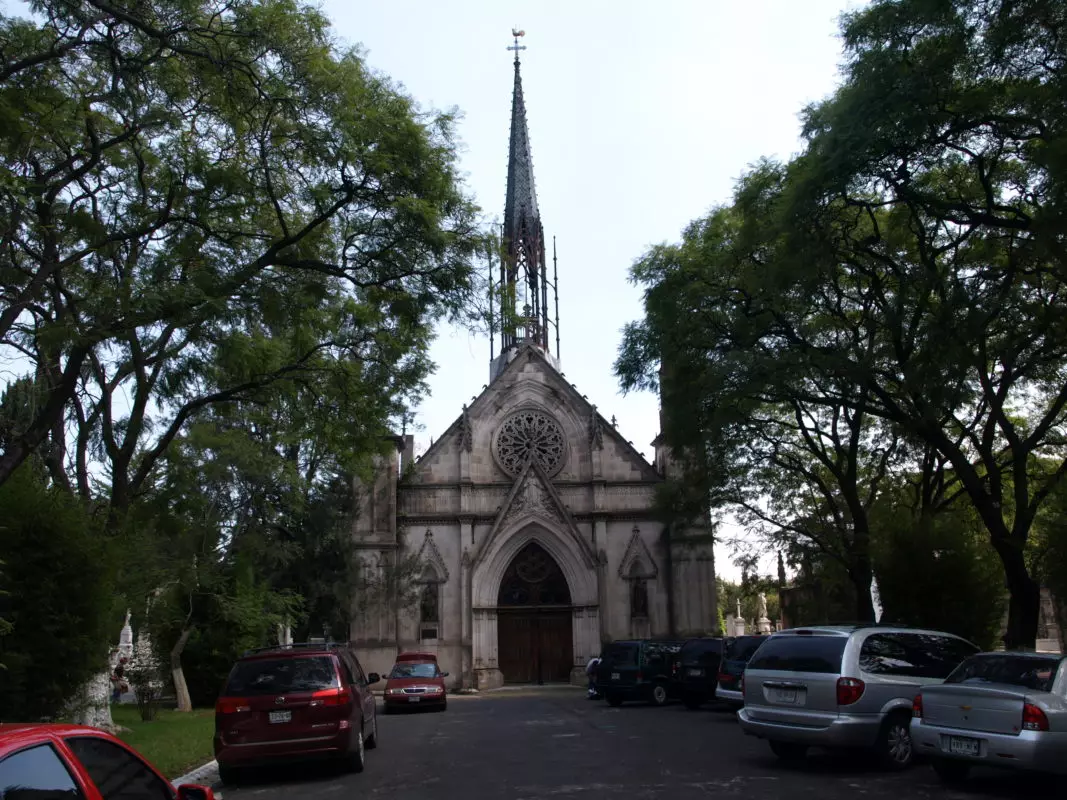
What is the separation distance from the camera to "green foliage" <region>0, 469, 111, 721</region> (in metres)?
11.4

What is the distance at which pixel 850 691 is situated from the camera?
34.3 feet

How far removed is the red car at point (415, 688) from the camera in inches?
988

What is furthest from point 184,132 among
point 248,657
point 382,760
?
point 382,760

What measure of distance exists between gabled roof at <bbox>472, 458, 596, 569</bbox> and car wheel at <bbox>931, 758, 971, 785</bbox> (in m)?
27.0

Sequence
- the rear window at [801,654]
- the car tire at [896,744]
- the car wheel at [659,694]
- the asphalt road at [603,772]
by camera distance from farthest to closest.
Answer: the car wheel at [659,694] < the rear window at [801,654] < the car tire at [896,744] < the asphalt road at [603,772]

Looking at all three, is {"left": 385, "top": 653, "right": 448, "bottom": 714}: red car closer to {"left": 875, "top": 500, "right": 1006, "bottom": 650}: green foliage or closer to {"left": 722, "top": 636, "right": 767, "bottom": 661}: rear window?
{"left": 722, "top": 636, "right": 767, "bottom": 661}: rear window

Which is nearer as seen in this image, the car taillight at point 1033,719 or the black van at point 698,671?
the car taillight at point 1033,719

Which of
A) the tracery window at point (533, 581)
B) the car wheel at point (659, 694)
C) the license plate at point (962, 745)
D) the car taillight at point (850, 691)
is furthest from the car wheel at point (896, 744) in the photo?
the tracery window at point (533, 581)

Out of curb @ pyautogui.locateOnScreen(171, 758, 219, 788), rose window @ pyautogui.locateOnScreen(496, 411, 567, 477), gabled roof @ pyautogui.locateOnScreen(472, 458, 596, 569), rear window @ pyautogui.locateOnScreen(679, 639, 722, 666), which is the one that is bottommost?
curb @ pyautogui.locateOnScreen(171, 758, 219, 788)

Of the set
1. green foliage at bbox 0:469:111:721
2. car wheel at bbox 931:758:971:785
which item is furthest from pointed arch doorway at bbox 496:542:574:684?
car wheel at bbox 931:758:971:785

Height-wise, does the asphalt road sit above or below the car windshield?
below

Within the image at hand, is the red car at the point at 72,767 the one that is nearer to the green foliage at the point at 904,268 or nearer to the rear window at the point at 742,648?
the green foliage at the point at 904,268

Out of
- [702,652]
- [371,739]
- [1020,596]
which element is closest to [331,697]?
[371,739]

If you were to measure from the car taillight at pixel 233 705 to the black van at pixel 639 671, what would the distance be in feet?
44.1
